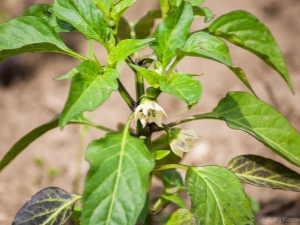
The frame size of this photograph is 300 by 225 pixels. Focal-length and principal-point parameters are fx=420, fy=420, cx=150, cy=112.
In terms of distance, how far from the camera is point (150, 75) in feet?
3.17

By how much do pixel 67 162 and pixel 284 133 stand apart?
57.7 inches

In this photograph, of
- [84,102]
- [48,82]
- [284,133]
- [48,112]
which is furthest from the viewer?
[48,82]

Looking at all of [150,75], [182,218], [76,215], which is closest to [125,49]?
[150,75]

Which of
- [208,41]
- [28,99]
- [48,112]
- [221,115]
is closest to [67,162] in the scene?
[48,112]

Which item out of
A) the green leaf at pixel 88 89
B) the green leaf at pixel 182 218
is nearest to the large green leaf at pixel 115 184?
the green leaf at pixel 88 89

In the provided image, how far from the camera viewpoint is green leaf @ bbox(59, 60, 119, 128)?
78cm

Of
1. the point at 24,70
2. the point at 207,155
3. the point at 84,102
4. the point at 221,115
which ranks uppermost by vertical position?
the point at 24,70

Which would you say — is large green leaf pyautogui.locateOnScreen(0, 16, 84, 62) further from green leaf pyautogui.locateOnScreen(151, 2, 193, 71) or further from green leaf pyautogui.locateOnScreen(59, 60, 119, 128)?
green leaf pyautogui.locateOnScreen(151, 2, 193, 71)

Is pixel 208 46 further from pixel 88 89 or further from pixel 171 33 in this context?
pixel 88 89

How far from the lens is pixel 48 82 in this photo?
2832 millimetres

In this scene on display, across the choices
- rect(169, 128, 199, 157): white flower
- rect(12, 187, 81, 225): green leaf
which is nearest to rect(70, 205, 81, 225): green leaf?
rect(12, 187, 81, 225): green leaf

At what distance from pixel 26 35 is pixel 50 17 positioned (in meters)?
0.11

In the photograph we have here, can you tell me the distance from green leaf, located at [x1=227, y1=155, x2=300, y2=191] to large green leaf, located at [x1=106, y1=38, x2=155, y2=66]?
1.54ft

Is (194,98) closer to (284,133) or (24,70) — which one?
(284,133)
